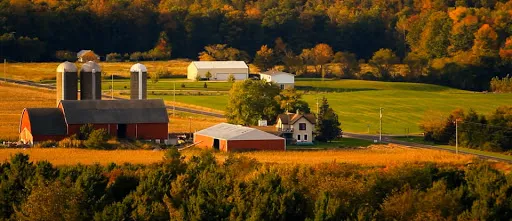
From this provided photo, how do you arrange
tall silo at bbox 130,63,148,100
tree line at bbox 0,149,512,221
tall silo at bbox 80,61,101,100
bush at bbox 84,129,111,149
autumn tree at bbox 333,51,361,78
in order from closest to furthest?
tree line at bbox 0,149,512,221 < bush at bbox 84,129,111,149 < tall silo at bbox 80,61,101,100 < tall silo at bbox 130,63,148,100 < autumn tree at bbox 333,51,361,78

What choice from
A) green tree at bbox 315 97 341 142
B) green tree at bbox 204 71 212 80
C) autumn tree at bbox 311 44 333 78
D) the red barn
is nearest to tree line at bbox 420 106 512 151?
green tree at bbox 315 97 341 142

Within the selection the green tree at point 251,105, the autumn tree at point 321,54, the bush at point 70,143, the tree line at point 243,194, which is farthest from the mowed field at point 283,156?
the autumn tree at point 321,54

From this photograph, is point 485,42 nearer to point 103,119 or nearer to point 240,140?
point 240,140

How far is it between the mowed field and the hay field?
5.16 meters

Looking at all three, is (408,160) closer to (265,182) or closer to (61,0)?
(265,182)

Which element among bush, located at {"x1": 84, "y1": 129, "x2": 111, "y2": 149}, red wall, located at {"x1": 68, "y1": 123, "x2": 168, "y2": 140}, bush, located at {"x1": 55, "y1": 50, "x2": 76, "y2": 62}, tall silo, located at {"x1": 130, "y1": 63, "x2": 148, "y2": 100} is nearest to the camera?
bush, located at {"x1": 84, "y1": 129, "x2": 111, "y2": 149}

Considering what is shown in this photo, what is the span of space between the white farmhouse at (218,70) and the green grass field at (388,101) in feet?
10.6

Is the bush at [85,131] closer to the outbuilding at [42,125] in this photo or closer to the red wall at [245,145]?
the outbuilding at [42,125]

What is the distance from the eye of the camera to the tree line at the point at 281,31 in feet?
261

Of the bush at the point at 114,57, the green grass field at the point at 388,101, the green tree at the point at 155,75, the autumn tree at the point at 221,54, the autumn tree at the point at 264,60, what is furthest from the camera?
the autumn tree at the point at 221,54

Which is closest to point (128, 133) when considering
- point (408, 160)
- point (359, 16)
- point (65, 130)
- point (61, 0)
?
point (65, 130)

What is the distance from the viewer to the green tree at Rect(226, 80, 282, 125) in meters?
51.2

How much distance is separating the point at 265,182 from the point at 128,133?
15.2m

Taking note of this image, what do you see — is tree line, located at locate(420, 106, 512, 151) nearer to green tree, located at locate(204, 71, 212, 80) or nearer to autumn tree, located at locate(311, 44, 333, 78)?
green tree, located at locate(204, 71, 212, 80)
